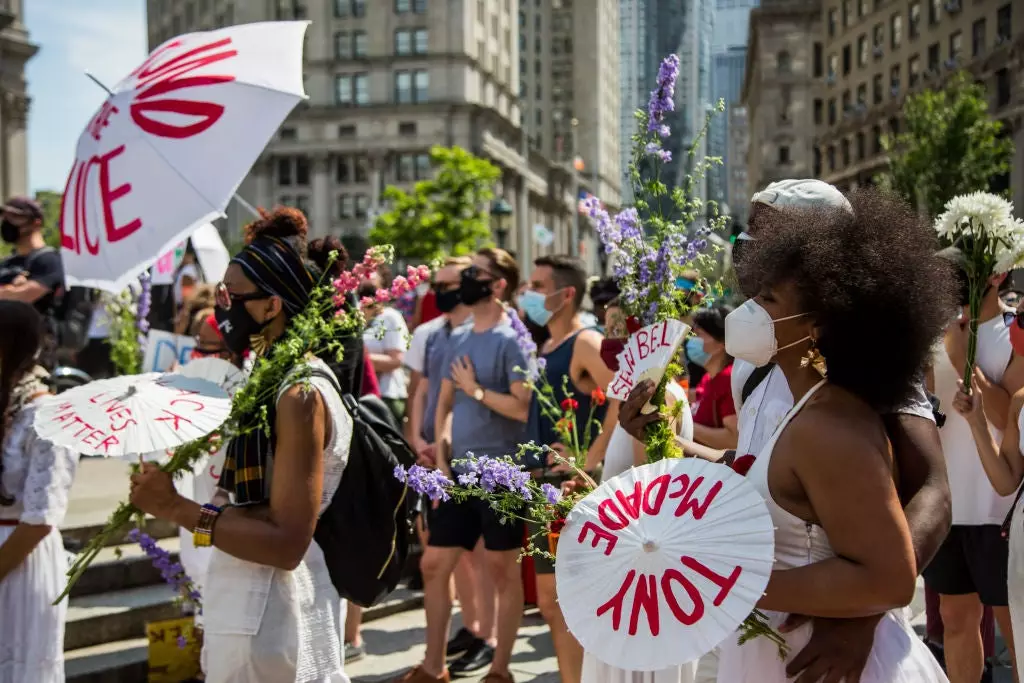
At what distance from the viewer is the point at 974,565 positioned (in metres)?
5.24

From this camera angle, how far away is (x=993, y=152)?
37594 mm

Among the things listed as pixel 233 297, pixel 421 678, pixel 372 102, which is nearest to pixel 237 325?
pixel 233 297

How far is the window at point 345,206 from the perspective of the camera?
86500 mm

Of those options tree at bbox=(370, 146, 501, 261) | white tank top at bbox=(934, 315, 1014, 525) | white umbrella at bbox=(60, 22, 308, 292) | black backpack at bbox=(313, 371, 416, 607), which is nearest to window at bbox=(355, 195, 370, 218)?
tree at bbox=(370, 146, 501, 261)

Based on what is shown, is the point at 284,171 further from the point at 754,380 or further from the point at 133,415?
the point at 754,380

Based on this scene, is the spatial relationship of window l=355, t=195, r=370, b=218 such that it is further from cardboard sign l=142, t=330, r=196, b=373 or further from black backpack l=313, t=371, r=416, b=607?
black backpack l=313, t=371, r=416, b=607

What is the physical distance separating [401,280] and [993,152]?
1503 inches

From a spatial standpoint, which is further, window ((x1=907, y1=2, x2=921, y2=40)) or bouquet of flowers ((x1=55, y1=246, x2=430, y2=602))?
window ((x1=907, y1=2, x2=921, y2=40))

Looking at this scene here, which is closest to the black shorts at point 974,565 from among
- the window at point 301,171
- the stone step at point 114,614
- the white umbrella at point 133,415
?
the white umbrella at point 133,415

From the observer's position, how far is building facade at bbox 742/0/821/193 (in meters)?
85.9

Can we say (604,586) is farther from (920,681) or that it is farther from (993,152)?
(993,152)

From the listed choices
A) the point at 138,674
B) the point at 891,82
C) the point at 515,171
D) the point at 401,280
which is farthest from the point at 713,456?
the point at 515,171

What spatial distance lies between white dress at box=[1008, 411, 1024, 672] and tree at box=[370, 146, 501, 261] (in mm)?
60018

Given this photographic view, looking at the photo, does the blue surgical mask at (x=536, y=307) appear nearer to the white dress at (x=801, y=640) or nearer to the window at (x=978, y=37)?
the white dress at (x=801, y=640)
